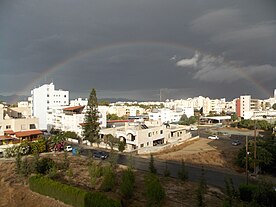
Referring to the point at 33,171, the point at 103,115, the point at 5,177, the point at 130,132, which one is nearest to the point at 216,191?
the point at 33,171

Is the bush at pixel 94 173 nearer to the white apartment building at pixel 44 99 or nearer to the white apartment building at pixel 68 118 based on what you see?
the white apartment building at pixel 68 118

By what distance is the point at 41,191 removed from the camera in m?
13.9

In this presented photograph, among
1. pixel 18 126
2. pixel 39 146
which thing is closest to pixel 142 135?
pixel 39 146

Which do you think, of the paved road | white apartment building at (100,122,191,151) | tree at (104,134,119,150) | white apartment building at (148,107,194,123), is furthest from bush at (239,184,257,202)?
white apartment building at (148,107,194,123)

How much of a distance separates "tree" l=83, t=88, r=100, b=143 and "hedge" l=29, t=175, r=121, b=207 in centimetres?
2203

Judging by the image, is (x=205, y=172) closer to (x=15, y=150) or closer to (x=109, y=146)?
(x=109, y=146)

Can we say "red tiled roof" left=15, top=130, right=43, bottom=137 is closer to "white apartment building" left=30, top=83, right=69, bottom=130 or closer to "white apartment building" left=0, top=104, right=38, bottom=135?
"white apartment building" left=0, top=104, right=38, bottom=135

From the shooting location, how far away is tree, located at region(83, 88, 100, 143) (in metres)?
36.6

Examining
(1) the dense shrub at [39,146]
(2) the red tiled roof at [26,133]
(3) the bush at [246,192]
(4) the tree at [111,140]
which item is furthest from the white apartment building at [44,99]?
(3) the bush at [246,192]

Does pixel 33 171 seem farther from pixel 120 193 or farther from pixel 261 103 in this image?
pixel 261 103

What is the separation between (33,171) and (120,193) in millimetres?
6730

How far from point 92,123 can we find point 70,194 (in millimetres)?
24735

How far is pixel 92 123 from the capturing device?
36844 millimetres

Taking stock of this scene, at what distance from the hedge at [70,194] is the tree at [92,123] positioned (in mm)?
22026
